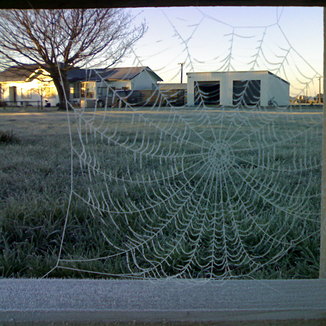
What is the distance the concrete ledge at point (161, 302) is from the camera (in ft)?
3.94

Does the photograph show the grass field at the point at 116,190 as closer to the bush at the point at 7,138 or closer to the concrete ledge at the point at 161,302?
the concrete ledge at the point at 161,302

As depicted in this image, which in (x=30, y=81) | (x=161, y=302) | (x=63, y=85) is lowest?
(x=161, y=302)

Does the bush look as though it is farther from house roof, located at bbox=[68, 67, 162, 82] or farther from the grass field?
house roof, located at bbox=[68, 67, 162, 82]

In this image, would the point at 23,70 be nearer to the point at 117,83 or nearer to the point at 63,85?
the point at 117,83

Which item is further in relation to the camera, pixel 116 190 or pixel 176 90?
pixel 116 190

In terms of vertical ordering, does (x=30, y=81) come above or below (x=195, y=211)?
above

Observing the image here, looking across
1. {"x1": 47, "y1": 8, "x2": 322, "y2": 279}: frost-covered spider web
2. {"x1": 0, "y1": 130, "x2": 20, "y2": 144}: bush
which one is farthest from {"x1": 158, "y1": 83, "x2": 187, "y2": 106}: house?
{"x1": 0, "y1": 130, "x2": 20, "y2": 144}: bush

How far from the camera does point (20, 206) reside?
247cm

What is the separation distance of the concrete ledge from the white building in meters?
0.67

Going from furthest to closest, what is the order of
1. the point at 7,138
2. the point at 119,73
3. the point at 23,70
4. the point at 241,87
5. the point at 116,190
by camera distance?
the point at 7,138
the point at 23,70
the point at 116,190
the point at 241,87
the point at 119,73

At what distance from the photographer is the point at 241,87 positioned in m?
1.63

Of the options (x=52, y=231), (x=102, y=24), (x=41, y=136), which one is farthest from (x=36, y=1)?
(x=41, y=136)

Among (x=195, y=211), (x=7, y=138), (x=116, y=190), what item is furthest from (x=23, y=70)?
(x=195, y=211)

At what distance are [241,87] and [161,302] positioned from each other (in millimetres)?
879
